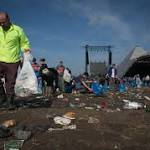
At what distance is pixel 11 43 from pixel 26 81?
0.85 metres

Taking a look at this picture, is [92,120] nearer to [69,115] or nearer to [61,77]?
[69,115]

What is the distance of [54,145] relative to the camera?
4566mm

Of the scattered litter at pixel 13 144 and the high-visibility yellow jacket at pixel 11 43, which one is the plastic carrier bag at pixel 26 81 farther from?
the scattered litter at pixel 13 144

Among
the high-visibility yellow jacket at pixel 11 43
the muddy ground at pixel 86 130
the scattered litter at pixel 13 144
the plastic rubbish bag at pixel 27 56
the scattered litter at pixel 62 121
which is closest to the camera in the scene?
the scattered litter at pixel 13 144

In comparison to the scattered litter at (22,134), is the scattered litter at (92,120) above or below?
above

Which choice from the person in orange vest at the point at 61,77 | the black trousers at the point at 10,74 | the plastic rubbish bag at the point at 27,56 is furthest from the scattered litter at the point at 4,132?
the person in orange vest at the point at 61,77

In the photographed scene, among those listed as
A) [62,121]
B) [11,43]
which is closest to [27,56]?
[11,43]

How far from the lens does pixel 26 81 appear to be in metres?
7.66

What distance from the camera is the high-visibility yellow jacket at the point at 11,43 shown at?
7.19 metres

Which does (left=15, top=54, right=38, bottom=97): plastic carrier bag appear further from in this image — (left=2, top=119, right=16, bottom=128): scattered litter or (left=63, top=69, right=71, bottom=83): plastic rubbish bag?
(left=63, top=69, right=71, bottom=83): plastic rubbish bag

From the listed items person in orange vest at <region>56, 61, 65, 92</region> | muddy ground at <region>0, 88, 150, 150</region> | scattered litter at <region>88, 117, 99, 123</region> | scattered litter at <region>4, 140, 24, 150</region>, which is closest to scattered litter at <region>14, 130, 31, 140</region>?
muddy ground at <region>0, 88, 150, 150</region>

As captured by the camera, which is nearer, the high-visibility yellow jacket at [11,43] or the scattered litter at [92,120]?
the scattered litter at [92,120]

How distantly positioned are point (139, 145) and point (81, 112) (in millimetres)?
2074

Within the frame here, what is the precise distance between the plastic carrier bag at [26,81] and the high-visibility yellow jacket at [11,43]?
0.33m
